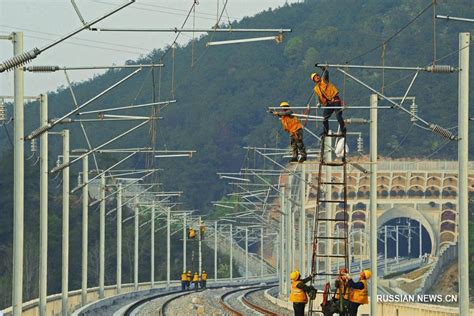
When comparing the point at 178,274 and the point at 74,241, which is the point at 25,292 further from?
the point at 178,274

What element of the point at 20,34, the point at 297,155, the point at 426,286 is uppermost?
the point at 20,34

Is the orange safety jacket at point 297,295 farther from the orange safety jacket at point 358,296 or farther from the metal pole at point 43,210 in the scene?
the metal pole at point 43,210

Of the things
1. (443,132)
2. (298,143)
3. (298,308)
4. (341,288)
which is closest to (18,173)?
(298,143)

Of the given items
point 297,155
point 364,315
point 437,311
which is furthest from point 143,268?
point 297,155

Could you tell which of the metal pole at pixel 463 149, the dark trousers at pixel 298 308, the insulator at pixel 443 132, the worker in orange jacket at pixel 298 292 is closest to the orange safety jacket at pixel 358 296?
the worker in orange jacket at pixel 298 292

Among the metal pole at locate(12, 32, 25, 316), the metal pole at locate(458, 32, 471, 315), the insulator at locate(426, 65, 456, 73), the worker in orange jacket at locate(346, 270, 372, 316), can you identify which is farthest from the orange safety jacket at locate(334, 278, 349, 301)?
the metal pole at locate(12, 32, 25, 316)

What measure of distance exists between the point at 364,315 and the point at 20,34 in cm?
2857

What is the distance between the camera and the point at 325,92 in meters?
41.8

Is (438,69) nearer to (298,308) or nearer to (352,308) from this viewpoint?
(352,308)

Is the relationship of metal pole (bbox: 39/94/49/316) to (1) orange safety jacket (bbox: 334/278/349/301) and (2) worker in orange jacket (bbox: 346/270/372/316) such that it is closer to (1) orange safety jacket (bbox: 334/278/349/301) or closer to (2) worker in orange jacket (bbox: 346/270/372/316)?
(2) worker in orange jacket (bbox: 346/270/372/316)

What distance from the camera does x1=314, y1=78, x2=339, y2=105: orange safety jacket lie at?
136 ft

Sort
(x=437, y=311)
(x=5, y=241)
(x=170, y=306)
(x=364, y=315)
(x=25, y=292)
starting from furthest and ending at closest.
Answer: (x=5, y=241) → (x=25, y=292) → (x=170, y=306) → (x=364, y=315) → (x=437, y=311)

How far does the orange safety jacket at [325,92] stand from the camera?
41594 mm

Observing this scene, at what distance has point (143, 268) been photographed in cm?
17500
